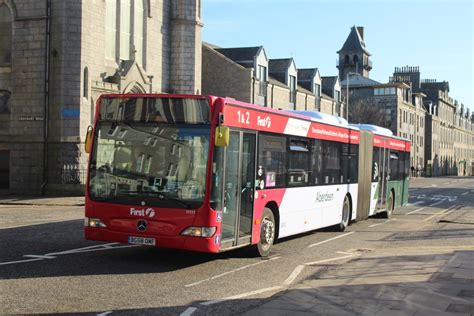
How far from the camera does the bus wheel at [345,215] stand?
1636 cm

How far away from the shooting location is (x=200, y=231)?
920cm

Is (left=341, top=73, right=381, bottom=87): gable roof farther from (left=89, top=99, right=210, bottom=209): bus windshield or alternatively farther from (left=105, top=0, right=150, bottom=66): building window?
(left=89, top=99, right=210, bottom=209): bus windshield

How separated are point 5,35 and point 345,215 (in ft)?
78.4

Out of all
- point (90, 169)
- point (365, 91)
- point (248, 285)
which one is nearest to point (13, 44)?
point (90, 169)

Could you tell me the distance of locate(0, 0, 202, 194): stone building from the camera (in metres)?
30.3

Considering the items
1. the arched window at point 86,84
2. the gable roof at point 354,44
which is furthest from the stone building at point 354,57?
the arched window at point 86,84

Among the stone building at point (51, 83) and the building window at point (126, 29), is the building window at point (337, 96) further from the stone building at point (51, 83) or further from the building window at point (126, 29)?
the stone building at point (51, 83)

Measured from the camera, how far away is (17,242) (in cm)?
1188

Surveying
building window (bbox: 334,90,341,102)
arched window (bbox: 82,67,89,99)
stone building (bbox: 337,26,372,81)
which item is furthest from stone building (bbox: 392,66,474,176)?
arched window (bbox: 82,67,89,99)

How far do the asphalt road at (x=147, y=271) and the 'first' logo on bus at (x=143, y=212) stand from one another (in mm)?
908

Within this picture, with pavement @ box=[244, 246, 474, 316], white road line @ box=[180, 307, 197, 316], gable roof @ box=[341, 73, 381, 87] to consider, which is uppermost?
gable roof @ box=[341, 73, 381, 87]

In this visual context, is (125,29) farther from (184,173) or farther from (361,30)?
(361,30)

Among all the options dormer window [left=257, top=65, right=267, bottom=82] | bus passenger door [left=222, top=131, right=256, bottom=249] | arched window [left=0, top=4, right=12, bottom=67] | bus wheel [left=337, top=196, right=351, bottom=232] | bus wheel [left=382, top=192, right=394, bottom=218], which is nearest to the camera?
bus passenger door [left=222, top=131, right=256, bottom=249]

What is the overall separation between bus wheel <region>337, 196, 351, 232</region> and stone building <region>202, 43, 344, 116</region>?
32.6m
